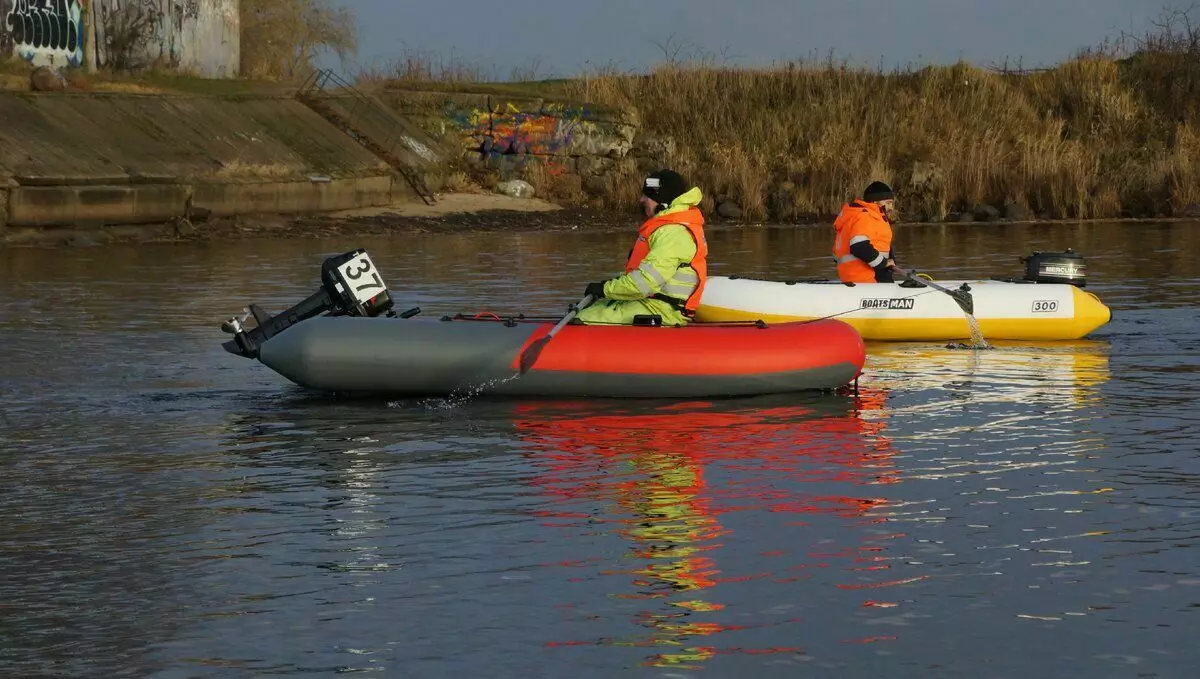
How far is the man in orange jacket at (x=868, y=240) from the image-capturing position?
57.2 feet

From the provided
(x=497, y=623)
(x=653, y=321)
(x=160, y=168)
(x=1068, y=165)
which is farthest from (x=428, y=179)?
(x=497, y=623)

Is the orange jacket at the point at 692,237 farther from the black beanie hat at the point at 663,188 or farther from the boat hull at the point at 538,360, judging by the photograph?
the boat hull at the point at 538,360

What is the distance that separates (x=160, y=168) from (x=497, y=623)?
83.8 ft

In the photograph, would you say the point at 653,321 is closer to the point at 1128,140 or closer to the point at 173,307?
the point at 173,307

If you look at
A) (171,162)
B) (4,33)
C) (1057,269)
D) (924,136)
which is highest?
(4,33)

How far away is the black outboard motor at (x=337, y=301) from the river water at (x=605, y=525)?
465 mm

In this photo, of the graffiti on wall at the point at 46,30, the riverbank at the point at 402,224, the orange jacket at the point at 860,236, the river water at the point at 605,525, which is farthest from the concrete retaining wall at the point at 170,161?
the orange jacket at the point at 860,236

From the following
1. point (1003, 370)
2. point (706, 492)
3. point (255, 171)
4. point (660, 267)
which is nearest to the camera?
point (706, 492)

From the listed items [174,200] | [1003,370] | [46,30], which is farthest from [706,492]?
[46,30]

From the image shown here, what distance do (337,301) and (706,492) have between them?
179 inches

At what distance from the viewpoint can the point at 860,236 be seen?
57.3 ft

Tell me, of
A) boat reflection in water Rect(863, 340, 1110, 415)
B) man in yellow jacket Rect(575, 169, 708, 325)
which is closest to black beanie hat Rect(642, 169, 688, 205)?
man in yellow jacket Rect(575, 169, 708, 325)

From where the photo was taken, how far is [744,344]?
13.2 metres

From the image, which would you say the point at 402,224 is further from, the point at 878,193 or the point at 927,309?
the point at 927,309
